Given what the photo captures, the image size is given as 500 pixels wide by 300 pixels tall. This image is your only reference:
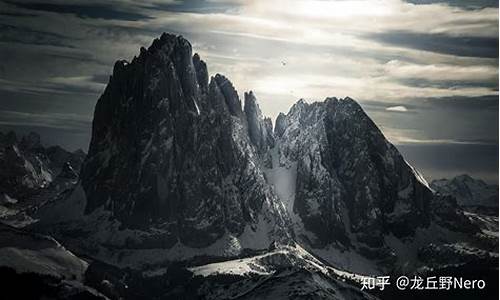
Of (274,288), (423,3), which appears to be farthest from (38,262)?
(423,3)

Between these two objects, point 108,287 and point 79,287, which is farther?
point 108,287

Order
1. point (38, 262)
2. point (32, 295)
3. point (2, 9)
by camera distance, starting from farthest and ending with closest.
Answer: point (2, 9) → point (38, 262) → point (32, 295)

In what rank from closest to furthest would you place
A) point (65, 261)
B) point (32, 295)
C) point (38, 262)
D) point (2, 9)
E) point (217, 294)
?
point (32, 295)
point (38, 262)
point (65, 261)
point (2, 9)
point (217, 294)

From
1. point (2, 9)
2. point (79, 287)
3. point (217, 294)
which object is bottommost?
point (217, 294)

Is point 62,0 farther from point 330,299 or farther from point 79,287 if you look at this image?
point 330,299

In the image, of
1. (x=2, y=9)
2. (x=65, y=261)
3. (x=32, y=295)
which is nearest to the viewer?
(x=32, y=295)

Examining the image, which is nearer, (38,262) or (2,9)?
(38,262)

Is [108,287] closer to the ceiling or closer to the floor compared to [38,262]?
closer to the floor

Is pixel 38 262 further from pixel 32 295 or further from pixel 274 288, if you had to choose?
pixel 274 288

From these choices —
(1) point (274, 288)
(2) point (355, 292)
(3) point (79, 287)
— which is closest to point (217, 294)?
(1) point (274, 288)
